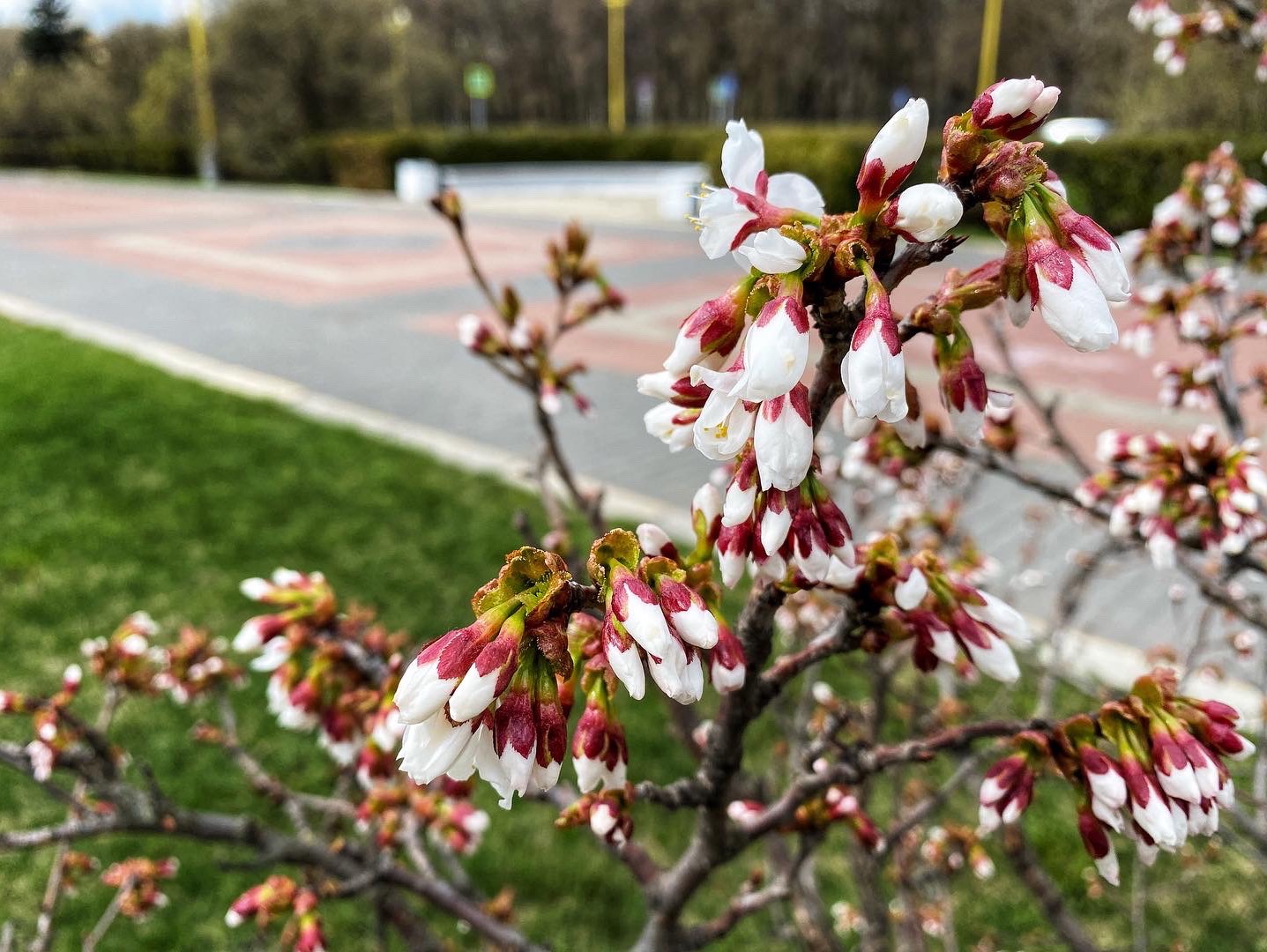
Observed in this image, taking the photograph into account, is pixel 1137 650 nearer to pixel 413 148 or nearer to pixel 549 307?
pixel 549 307

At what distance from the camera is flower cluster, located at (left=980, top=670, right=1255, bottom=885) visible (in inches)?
30.6

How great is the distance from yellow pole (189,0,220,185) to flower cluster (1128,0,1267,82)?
1078 inches

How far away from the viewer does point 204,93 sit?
26000 mm

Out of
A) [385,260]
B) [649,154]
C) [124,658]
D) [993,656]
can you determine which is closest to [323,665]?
[124,658]

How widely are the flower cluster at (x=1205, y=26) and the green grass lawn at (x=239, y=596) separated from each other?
1.67m

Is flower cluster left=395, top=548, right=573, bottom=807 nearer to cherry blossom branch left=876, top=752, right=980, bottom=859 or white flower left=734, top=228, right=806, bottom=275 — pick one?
white flower left=734, top=228, right=806, bottom=275

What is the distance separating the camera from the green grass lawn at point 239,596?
101 inches

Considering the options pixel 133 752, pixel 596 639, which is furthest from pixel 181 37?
pixel 596 639

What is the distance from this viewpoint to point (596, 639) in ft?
2.60

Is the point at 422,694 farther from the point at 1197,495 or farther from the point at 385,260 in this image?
the point at 385,260

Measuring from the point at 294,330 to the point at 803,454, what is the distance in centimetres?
870

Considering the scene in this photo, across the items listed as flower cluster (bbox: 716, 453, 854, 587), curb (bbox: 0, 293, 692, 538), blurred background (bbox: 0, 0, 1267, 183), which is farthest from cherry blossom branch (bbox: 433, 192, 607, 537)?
blurred background (bbox: 0, 0, 1267, 183)

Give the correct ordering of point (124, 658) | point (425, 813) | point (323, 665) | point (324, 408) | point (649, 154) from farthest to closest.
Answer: point (649, 154)
point (324, 408)
point (124, 658)
point (425, 813)
point (323, 665)

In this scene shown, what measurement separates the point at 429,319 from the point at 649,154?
1838cm
